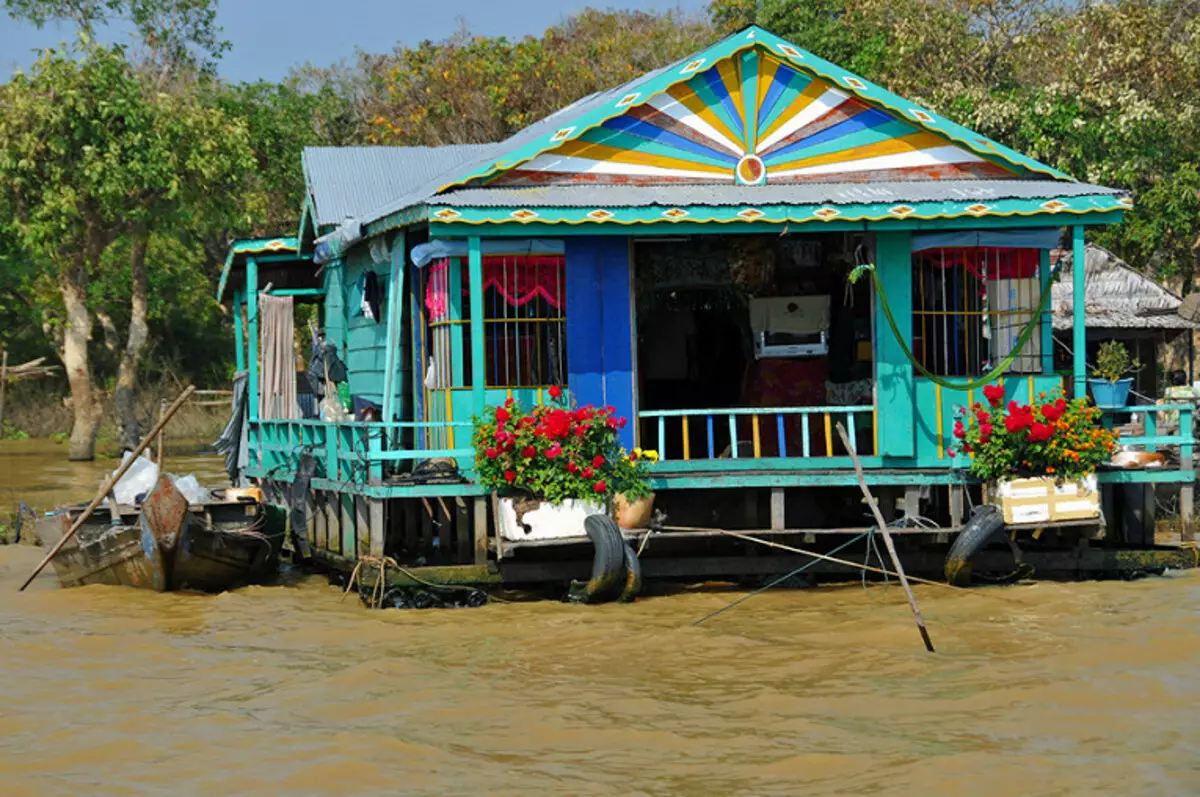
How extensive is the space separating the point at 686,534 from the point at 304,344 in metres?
26.8

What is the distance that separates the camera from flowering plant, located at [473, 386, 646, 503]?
12.6 meters

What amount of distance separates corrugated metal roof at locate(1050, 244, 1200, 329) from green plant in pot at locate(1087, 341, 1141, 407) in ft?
1.50

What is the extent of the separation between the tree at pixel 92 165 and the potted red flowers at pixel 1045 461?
62.3ft

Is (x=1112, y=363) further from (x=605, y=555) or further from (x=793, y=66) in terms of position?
(x=605, y=555)

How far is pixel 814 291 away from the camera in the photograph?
15.9 metres

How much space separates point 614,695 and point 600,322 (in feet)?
15.5

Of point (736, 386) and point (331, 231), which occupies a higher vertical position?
point (331, 231)

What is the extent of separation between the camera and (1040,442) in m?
13.0

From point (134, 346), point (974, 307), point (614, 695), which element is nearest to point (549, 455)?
point (614, 695)

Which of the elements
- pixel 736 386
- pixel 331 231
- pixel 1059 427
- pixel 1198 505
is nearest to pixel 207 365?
pixel 331 231

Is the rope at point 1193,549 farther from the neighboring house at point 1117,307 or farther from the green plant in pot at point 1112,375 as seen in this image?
the neighboring house at point 1117,307

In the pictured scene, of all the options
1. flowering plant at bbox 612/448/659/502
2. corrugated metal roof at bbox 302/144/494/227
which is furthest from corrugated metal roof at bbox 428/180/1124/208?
corrugated metal roof at bbox 302/144/494/227

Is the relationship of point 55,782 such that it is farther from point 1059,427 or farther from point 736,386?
point 736,386

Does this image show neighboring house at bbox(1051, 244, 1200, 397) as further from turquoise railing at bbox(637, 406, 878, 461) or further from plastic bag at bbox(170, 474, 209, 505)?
plastic bag at bbox(170, 474, 209, 505)
